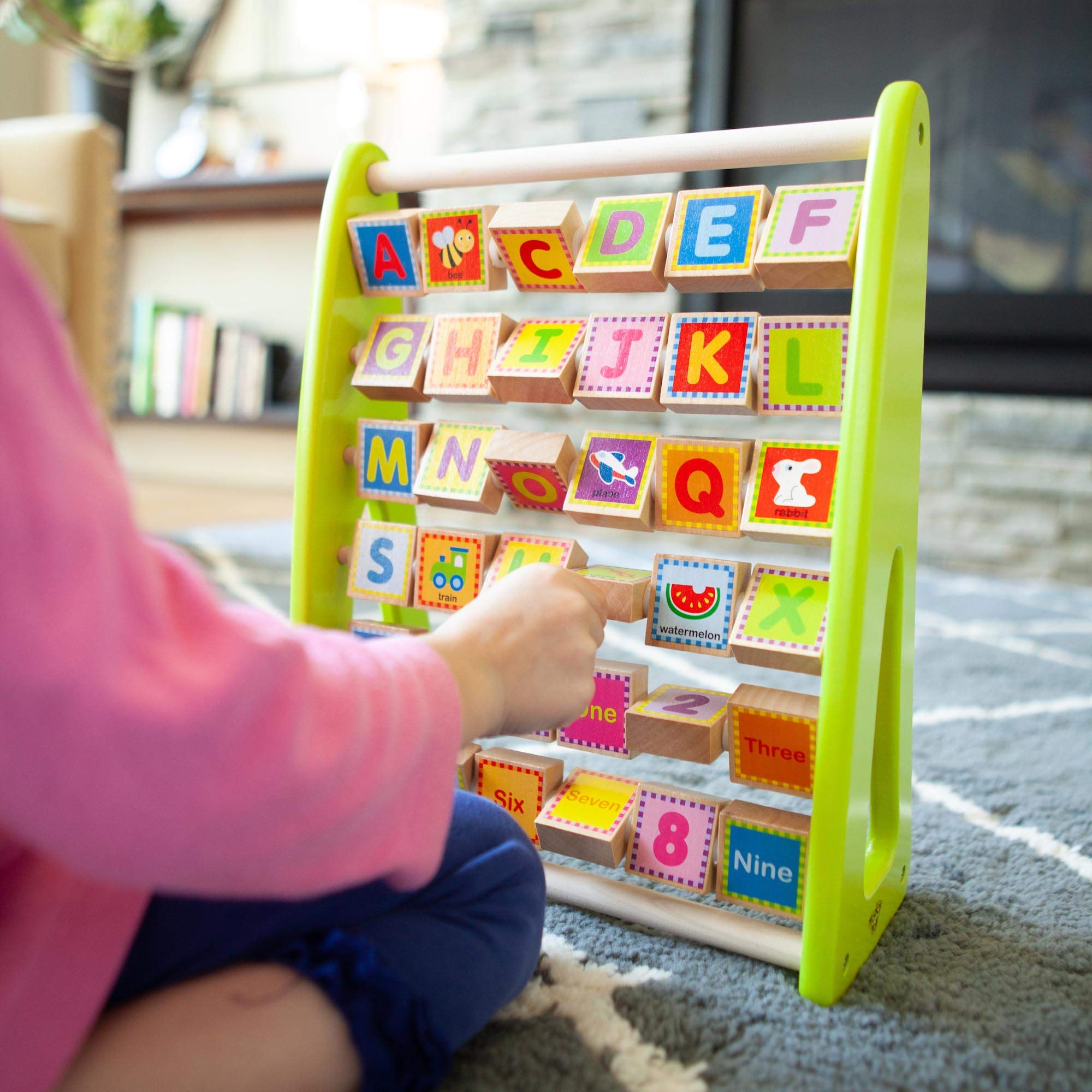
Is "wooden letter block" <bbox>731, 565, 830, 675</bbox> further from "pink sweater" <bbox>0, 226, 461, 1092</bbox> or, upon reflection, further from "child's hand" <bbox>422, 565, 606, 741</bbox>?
"pink sweater" <bbox>0, 226, 461, 1092</bbox>

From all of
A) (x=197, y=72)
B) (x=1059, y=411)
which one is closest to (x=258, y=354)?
(x=197, y=72)

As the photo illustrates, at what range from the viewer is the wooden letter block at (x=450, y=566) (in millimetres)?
677

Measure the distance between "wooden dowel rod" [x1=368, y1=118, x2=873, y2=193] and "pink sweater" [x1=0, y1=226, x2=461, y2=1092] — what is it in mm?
391

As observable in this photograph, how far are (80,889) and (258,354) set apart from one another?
2.18 meters

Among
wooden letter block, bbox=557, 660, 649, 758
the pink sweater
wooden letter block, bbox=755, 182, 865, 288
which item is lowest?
wooden letter block, bbox=557, 660, 649, 758

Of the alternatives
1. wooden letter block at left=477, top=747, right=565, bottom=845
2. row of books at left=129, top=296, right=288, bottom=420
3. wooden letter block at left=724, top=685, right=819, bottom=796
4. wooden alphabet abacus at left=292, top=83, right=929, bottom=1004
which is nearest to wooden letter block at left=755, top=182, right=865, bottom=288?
wooden alphabet abacus at left=292, top=83, right=929, bottom=1004

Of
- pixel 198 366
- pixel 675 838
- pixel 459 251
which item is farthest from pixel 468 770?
pixel 198 366

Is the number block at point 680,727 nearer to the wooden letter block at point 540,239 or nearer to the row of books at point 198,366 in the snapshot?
the wooden letter block at point 540,239

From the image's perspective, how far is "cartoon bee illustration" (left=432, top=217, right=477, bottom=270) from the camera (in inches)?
A: 26.5

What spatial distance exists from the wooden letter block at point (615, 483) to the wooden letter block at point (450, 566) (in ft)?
0.25

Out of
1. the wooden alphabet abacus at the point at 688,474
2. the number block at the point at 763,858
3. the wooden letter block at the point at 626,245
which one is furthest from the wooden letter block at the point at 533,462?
the number block at the point at 763,858

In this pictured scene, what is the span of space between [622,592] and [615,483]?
74mm

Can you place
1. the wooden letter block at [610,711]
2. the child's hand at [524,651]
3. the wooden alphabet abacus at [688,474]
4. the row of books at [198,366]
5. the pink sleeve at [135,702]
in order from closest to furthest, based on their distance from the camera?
the pink sleeve at [135,702]
the child's hand at [524,651]
the wooden alphabet abacus at [688,474]
the wooden letter block at [610,711]
the row of books at [198,366]

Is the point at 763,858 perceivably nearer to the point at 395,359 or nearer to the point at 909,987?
the point at 909,987
